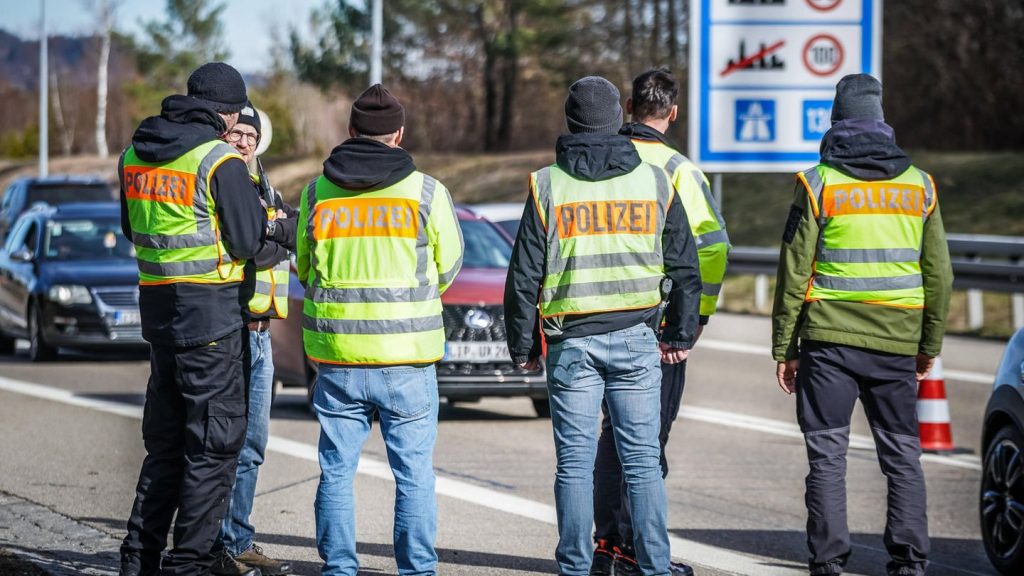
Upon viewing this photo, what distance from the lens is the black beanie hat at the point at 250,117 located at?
18.9 ft

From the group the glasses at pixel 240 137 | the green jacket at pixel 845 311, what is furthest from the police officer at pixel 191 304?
the green jacket at pixel 845 311

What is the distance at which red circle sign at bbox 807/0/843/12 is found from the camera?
14375 millimetres

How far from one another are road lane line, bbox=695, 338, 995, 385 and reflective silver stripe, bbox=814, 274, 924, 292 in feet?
25.7

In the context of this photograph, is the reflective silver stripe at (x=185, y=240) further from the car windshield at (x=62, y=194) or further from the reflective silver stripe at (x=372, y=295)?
the car windshield at (x=62, y=194)

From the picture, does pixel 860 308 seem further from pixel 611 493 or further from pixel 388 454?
pixel 388 454

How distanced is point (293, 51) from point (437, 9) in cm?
521

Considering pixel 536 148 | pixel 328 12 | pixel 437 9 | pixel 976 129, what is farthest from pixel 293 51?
pixel 976 129

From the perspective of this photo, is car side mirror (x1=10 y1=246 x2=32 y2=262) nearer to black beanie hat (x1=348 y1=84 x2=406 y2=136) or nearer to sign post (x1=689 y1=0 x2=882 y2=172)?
sign post (x1=689 y1=0 x2=882 y2=172)

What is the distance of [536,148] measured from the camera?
156ft

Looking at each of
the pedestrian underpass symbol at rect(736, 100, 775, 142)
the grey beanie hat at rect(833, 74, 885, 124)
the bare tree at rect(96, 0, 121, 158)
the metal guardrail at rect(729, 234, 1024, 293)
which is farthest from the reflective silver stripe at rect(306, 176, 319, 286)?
the bare tree at rect(96, 0, 121, 158)

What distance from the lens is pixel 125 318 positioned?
14312 mm

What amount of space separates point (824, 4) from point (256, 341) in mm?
10094

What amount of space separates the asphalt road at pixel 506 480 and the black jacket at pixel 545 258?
1.40 meters

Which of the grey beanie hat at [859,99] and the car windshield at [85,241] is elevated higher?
the grey beanie hat at [859,99]
